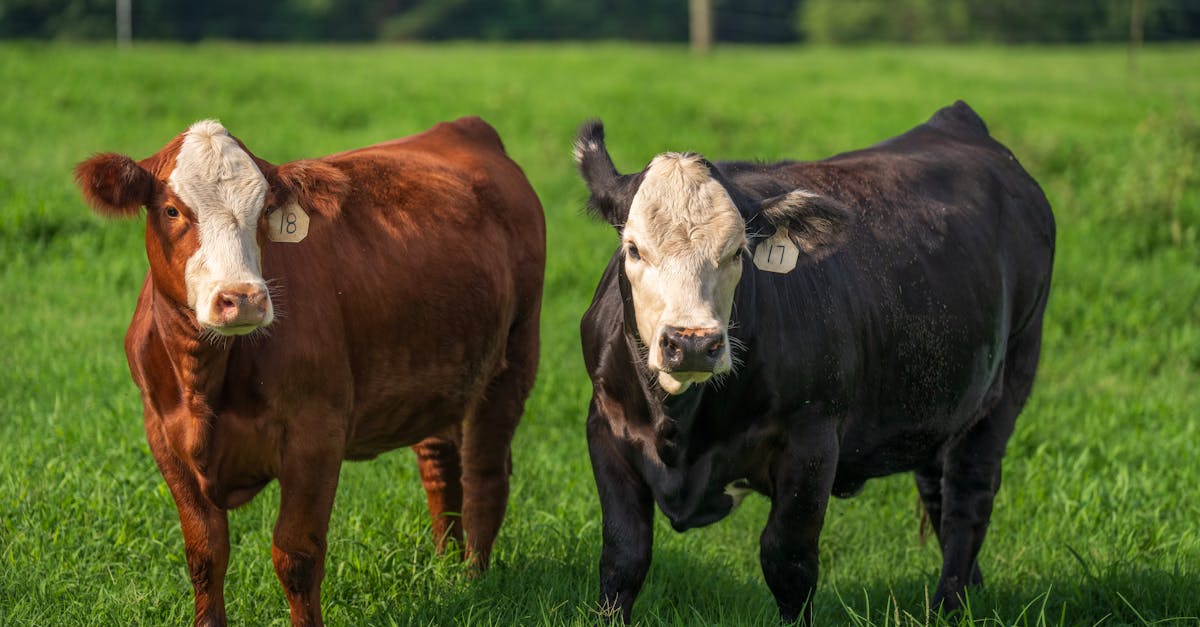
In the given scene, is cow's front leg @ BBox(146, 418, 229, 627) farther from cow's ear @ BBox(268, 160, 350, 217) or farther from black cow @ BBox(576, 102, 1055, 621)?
black cow @ BBox(576, 102, 1055, 621)

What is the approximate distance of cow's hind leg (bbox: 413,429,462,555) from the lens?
6.07 meters

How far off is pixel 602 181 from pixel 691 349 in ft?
3.18

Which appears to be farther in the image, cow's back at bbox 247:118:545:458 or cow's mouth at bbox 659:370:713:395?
cow's back at bbox 247:118:545:458

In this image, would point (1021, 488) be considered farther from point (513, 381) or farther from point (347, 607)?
point (347, 607)

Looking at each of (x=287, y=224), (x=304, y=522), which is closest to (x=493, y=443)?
(x=304, y=522)

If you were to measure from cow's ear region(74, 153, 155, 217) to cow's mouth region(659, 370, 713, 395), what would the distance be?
1.72 metres

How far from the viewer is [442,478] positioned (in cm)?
608

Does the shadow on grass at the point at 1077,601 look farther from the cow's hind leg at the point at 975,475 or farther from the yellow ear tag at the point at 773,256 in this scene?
the yellow ear tag at the point at 773,256

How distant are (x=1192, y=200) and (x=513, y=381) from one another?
885cm

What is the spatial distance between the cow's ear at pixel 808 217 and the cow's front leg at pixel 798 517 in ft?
2.17

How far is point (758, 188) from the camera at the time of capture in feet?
17.0

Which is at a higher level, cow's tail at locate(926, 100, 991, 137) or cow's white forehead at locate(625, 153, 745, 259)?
cow's white forehead at locate(625, 153, 745, 259)

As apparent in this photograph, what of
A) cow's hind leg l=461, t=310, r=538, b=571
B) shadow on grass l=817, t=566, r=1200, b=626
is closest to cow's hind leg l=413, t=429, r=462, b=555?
cow's hind leg l=461, t=310, r=538, b=571

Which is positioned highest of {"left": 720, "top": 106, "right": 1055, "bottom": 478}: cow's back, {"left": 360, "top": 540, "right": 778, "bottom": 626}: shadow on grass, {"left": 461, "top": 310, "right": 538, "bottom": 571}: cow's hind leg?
{"left": 720, "top": 106, "right": 1055, "bottom": 478}: cow's back
